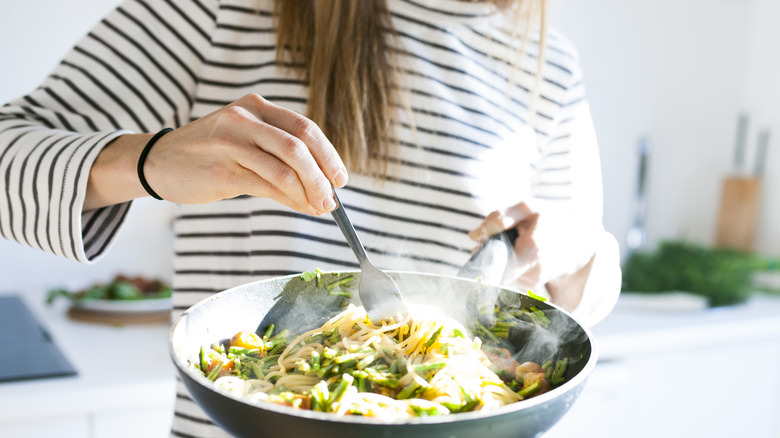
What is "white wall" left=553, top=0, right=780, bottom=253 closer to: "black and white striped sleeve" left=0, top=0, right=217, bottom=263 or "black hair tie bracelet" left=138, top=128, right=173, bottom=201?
"black and white striped sleeve" left=0, top=0, right=217, bottom=263

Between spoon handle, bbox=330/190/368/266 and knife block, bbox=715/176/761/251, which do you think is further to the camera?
knife block, bbox=715/176/761/251

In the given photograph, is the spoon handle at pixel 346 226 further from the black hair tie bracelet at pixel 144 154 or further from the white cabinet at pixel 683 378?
the white cabinet at pixel 683 378

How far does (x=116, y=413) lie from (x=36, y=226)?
2.91ft

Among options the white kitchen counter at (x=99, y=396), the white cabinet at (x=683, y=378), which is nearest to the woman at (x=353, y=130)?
the white kitchen counter at (x=99, y=396)

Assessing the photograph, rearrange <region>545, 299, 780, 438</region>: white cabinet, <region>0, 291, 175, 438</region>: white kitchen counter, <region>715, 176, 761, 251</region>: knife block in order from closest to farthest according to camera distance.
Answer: <region>0, 291, 175, 438</region>: white kitchen counter, <region>545, 299, 780, 438</region>: white cabinet, <region>715, 176, 761, 251</region>: knife block

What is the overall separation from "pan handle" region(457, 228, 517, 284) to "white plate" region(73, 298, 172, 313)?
4.78 feet

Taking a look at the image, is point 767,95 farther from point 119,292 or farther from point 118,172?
point 118,172

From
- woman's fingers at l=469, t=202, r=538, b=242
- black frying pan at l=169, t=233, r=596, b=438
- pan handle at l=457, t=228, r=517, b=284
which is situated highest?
woman's fingers at l=469, t=202, r=538, b=242

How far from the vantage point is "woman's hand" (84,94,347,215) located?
601 mm

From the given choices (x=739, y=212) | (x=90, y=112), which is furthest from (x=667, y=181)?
(x=90, y=112)

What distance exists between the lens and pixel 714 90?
9.86ft

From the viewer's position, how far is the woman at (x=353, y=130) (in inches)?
32.3

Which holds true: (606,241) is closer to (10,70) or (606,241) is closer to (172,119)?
(172,119)

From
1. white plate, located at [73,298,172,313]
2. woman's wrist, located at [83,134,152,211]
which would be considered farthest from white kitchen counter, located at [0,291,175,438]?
woman's wrist, located at [83,134,152,211]
